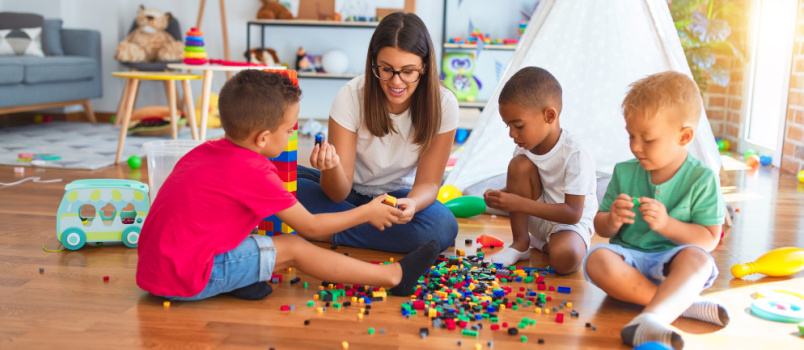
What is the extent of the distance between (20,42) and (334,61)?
92.4 inches

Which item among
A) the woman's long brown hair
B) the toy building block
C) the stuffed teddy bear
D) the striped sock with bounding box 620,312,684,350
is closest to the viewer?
the striped sock with bounding box 620,312,684,350

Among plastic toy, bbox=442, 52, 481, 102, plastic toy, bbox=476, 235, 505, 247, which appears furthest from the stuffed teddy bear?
plastic toy, bbox=476, 235, 505, 247

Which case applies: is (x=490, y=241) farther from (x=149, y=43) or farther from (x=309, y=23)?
(x=149, y=43)

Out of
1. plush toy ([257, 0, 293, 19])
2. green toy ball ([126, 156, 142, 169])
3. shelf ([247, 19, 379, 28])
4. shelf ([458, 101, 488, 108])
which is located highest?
plush toy ([257, 0, 293, 19])

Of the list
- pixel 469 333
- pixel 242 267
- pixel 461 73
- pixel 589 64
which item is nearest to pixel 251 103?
pixel 242 267

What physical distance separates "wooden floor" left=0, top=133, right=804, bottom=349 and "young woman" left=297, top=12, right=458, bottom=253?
0.31 feet

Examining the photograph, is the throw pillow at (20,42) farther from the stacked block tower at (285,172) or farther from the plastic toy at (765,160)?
the plastic toy at (765,160)

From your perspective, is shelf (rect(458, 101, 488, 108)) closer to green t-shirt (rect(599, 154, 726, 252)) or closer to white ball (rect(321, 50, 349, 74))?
white ball (rect(321, 50, 349, 74))

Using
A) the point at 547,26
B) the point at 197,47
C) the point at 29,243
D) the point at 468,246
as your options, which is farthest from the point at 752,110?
the point at 29,243

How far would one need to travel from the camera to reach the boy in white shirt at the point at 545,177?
183 cm

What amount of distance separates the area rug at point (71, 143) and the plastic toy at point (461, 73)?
2.01 metres

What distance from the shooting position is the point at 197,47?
3.73 metres

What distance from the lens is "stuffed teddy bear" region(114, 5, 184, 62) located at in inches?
207

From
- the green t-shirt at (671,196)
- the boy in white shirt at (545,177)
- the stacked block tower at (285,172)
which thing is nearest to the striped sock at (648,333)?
the green t-shirt at (671,196)
